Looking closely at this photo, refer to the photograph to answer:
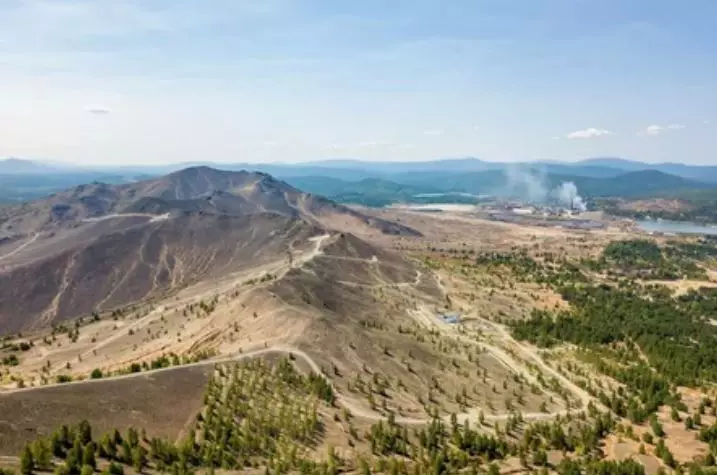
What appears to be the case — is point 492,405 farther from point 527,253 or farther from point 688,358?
point 527,253

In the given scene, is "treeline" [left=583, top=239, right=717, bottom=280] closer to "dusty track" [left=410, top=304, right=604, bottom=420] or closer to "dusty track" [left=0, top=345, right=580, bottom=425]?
"dusty track" [left=410, top=304, right=604, bottom=420]

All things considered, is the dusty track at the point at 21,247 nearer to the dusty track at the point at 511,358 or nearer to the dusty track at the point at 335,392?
the dusty track at the point at 511,358

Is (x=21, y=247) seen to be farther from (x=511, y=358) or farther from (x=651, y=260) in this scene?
(x=651, y=260)

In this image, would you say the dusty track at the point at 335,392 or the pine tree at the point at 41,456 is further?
the dusty track at the point at 335,392

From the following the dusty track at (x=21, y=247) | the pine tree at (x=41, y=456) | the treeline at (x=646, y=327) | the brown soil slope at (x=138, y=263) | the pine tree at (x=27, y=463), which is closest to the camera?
the pine tree at (x=27, y=463)

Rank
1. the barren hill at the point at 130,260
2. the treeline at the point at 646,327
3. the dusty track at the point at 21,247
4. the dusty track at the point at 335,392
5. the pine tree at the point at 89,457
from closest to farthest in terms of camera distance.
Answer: the pine tree at the point at 89,457 → the dusty track at the point at 335,392 → the treeline at the point at 646,327 → the barren hill at the point at 130,260 → the dusty track at the point at 21,247

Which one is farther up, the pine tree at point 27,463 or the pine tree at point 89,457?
the pine tree at point 27,463

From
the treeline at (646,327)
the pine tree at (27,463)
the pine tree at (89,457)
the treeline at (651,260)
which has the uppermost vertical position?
the pine tree at (27,463)

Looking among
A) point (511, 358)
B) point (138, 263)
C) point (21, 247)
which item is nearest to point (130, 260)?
point (138, 263)

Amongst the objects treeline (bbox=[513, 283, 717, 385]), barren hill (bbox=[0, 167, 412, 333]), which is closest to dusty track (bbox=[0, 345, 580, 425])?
treeline (bbox=[513, 283, 717, 385])

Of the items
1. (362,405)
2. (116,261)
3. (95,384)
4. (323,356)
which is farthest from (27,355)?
(116,261)

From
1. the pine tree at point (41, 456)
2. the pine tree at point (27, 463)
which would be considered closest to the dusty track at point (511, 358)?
the pine tree at point (41, 456)

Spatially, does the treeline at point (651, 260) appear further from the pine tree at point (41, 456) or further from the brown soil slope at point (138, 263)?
the pine tree at point (41, 456)
